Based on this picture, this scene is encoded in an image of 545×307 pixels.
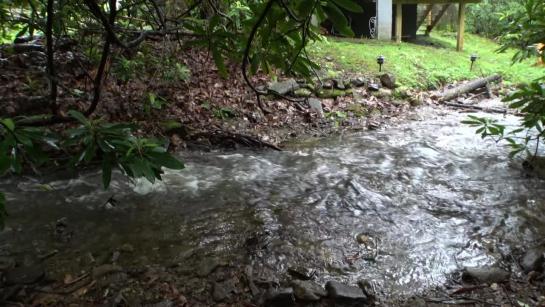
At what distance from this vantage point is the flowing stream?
3.44 metres

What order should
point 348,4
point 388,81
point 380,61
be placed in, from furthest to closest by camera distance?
point 380,61
point 388,81
point 348,4

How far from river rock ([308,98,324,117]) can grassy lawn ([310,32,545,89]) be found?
1.85m

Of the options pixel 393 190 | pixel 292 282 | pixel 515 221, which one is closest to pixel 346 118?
pixel 393 190

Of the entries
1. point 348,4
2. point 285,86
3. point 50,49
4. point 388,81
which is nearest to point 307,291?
point 348,4

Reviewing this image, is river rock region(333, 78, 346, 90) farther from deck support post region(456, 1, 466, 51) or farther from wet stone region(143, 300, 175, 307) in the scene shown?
deck support post region(456, 1, 466, 51)

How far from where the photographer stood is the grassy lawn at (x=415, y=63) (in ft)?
33.7

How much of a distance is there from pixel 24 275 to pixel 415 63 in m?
10.4

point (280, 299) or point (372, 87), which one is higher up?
point (372, 87)

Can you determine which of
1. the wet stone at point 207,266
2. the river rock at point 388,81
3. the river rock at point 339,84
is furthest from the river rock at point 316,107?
the wet stone at point 207,266

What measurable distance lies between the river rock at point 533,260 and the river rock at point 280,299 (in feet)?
6.20

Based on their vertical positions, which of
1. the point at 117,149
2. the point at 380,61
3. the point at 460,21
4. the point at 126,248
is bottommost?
the point at 126,248

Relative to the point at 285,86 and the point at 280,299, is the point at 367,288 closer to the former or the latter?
the point at 280,299

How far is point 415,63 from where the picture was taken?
11281 mm

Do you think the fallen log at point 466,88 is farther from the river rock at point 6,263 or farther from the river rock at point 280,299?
the river rock at point 6,263
